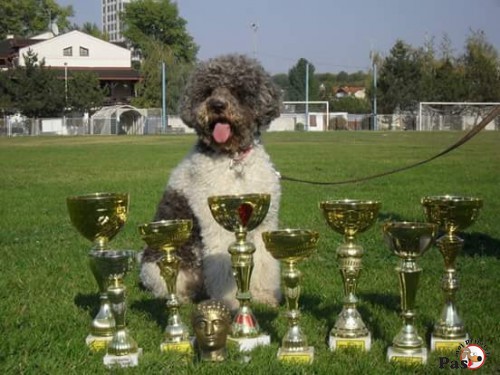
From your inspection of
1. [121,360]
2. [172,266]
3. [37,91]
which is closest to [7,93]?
[37,91]

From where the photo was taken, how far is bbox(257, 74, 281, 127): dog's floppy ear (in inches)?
211

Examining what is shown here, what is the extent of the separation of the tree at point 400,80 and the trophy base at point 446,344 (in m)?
65.5

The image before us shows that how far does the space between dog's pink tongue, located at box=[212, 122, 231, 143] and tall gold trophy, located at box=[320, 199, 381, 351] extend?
4.27 feet

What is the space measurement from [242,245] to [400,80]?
66980mm

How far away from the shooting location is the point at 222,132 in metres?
5.06

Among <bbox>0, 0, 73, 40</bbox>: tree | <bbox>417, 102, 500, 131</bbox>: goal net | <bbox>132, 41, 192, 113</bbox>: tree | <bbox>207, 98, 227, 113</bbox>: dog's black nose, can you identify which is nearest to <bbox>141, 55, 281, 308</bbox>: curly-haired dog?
<bbox>207, 98, 227, 113</bbox>: dog's black nose

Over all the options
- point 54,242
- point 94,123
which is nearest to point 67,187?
point 54,242

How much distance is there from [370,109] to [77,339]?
239 ft

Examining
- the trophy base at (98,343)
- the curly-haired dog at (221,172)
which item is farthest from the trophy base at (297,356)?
the curly-haired dog at (221,172)

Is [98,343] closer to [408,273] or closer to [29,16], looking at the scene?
[408,273]

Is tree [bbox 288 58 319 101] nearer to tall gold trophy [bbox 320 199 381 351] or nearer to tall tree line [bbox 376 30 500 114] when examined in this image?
tall tree line [bbox 376 30 500 114]

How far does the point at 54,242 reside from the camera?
8133mm

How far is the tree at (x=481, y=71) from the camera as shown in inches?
2591

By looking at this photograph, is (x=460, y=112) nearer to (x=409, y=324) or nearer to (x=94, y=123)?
(x=94, y=123)
